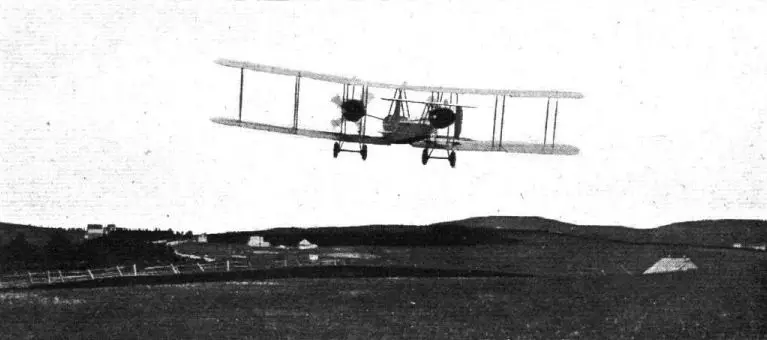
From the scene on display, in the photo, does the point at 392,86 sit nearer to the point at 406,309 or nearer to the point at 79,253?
the point at 406,309

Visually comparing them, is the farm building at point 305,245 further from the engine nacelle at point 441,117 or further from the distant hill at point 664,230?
the engine nacelle at point 441,117

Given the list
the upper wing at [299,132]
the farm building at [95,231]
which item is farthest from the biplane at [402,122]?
the farm building at [95,231]

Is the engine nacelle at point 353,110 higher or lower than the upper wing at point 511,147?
higher

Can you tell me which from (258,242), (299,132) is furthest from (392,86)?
(258,242)

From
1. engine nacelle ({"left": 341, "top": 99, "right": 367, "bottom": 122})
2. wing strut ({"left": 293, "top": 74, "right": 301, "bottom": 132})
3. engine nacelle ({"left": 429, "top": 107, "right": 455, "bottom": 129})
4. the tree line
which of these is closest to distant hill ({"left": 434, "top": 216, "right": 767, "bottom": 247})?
engine nacelle ({"left": 429, "top": 107, "right": 455, "bottom": 129})

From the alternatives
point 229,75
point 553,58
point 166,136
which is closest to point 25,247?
point 166,136

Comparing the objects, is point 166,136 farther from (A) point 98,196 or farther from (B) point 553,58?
(B) point 553,58
